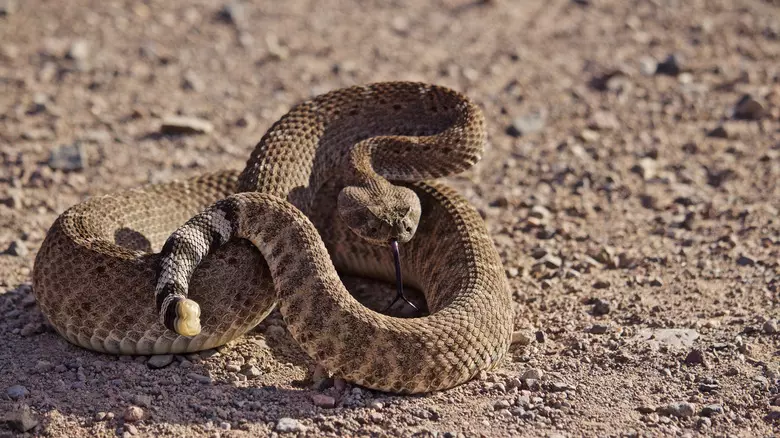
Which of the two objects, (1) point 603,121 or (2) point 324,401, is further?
(1) point 603,121

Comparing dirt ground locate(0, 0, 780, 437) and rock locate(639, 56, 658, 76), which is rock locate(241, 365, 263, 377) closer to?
dirt ground locate(0, 0, 780, 437)

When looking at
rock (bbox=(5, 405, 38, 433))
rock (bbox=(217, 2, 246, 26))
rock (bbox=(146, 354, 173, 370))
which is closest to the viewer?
rock (bbox=(5, 405, 38, 433))

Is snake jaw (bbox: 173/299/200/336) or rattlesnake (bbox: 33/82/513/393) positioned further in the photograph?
rattlesnake (bbox: 33/82/513/393)

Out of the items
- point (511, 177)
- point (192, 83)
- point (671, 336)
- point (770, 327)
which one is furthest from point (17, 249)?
point (770, 327)

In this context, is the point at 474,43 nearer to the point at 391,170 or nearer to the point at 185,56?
the point at 185,56

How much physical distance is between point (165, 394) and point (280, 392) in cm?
76

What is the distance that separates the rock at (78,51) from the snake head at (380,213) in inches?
259

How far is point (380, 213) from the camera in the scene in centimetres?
726

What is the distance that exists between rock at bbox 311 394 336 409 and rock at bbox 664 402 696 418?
84.8 inches

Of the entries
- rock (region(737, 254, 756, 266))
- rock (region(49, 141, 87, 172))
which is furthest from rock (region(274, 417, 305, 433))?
rock (region(49, 141, 87, 172))

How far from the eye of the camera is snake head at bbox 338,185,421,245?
7.22 m

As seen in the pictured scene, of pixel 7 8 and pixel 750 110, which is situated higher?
pixel 7 8

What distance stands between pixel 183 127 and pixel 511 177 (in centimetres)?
377

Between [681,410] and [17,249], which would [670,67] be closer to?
[681,410]
